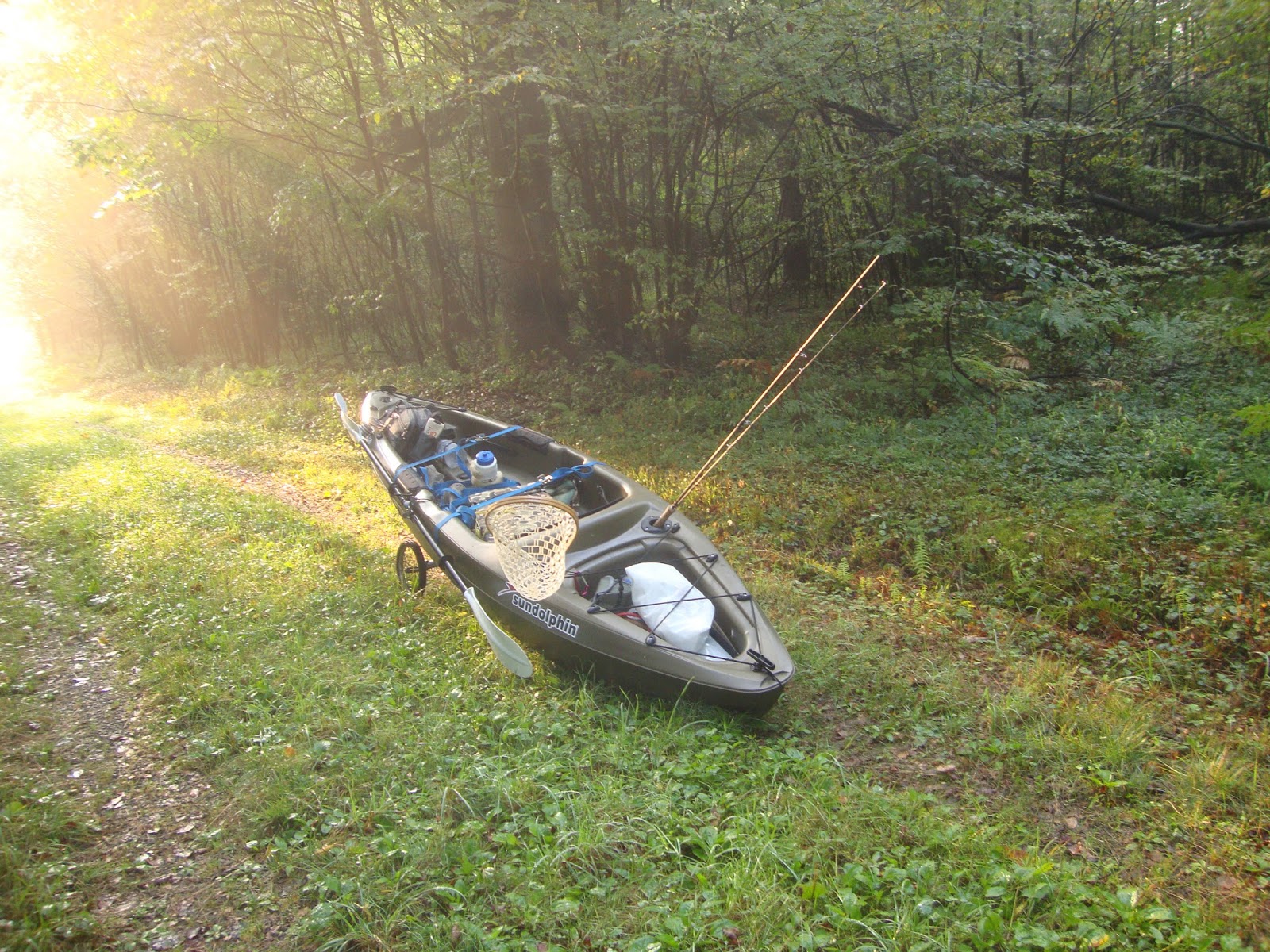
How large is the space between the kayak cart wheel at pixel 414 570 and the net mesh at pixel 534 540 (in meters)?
1.67

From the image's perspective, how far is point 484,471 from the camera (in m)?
6.63

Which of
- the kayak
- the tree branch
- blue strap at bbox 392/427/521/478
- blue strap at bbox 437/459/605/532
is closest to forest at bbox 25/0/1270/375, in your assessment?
the tree branch

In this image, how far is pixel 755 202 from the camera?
1202 cm

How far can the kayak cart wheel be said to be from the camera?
6.06 m

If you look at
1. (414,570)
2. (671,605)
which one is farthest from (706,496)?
(671,605)

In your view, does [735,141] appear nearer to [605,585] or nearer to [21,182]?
[605,585]

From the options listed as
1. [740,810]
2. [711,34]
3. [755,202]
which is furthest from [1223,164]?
[740,810]

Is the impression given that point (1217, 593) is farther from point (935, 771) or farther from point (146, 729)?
point (146, 729)

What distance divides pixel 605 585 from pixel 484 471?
227cm

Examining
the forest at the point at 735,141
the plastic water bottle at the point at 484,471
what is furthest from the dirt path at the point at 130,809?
the forest at the point at 735,141

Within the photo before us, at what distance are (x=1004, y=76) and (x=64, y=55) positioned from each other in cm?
1252

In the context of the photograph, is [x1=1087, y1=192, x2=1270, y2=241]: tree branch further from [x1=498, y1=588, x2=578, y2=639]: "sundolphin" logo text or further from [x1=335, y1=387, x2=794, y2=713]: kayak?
[x1=498, y1=588, x2=578, y2=639]: "sundolphin" logo text

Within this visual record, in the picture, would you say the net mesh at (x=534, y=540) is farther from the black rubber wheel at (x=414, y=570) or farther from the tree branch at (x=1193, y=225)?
the tree branch at (x=1193, y=225)

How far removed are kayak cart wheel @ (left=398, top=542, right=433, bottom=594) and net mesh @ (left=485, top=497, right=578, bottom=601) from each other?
1.67 metres
